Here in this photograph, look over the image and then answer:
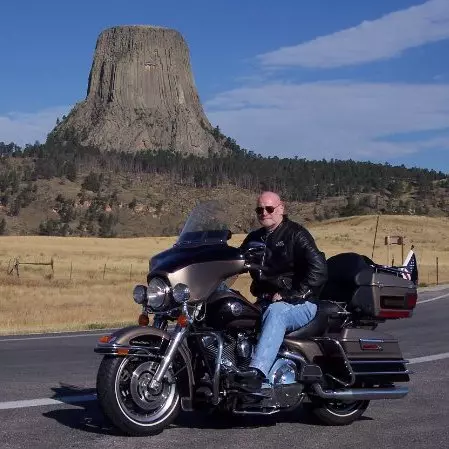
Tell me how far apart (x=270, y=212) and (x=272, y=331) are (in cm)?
110

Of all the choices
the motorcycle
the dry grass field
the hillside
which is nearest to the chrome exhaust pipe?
the motorcycle

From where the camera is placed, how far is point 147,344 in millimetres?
7160

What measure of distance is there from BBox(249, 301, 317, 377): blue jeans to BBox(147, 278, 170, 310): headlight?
0.79 m

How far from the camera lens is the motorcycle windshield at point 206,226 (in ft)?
24.8

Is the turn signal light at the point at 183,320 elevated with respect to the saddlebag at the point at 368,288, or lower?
lower

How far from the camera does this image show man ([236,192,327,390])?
23.9 feet

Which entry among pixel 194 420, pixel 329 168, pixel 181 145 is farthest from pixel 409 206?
pixel 194 420

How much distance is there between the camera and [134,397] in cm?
705

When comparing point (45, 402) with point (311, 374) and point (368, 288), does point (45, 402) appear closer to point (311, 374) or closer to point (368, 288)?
point (311, 374)

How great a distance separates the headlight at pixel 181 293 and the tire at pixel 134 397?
54 cm

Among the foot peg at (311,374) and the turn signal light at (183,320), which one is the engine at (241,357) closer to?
the foot peg at (311,374)

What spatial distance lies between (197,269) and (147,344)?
66 cm

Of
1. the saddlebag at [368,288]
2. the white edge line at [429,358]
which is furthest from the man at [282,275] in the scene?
the white edge line at [429,358]

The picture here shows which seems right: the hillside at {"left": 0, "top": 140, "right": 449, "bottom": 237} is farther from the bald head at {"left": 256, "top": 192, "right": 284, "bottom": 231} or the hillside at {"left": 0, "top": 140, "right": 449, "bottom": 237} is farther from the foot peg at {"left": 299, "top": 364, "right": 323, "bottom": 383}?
the foot peg at {"left": 299, "top": 364, "right": 323, "bottom": 383}
